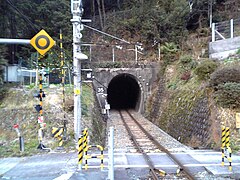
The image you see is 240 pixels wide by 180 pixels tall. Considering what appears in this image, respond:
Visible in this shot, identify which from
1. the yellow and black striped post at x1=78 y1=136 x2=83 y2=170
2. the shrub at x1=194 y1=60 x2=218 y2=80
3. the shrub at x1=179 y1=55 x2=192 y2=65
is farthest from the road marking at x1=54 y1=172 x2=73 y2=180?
the shrub at x1=179 y1=55 x2=192 y2=65

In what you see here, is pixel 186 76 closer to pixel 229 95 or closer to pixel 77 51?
pixel 229 95

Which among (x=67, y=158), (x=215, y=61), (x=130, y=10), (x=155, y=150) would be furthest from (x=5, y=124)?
(x=130, y=10)

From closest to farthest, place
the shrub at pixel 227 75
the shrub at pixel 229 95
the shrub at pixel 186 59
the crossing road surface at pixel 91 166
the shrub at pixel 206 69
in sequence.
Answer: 1. the crossing road surface at pixel 91 166
2. the shrub at pixel 229 95
3. the shrub at pixel 227 75
4. the shrub at pixel 206 69
5. the shrub at pixel 186 59

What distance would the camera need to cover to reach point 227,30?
17766 mm

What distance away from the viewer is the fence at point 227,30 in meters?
17.4

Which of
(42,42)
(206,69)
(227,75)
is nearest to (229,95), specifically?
(227,75)

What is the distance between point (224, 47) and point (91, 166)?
39.9 ft

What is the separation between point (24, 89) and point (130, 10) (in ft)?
75.5

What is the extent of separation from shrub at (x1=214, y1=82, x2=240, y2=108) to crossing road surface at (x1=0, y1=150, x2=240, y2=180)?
2173 millimetres

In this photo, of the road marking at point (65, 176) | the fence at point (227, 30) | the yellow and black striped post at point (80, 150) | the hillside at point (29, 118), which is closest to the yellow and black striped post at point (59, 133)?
the hillside at point (29, 118)

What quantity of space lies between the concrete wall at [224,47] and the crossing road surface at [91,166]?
8.05m

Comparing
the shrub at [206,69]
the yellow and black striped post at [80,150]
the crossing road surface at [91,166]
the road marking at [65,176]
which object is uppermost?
the shrub at [206,69]

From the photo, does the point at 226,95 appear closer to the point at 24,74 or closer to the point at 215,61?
the point at 215,61

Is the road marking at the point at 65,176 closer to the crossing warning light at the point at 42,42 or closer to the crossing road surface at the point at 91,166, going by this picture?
the crossing road surface at the point at 91,166
